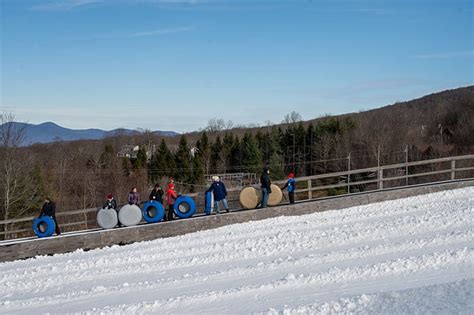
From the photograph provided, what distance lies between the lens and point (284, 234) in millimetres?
12664

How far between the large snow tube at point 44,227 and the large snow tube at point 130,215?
2112mm

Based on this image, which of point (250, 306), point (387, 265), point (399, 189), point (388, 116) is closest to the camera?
point (250, 306)

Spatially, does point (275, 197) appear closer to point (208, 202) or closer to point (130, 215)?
point (208, 202)

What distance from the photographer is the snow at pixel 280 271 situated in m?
7.26

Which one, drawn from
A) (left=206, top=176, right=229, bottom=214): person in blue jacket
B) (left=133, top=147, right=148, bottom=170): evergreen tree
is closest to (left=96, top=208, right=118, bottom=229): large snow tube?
(left=206, top=176, right=229, bottom=214): person in blue jacket

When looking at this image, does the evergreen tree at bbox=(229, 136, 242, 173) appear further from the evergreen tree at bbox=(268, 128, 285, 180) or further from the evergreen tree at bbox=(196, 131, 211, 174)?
the evergreen tree at bbox=(268, 128, 285, 180)

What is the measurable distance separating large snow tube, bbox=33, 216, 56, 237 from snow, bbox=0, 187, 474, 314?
202 cm

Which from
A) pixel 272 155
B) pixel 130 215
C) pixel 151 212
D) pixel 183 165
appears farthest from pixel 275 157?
pixel 130 215

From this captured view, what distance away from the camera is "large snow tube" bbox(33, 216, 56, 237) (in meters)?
15.1

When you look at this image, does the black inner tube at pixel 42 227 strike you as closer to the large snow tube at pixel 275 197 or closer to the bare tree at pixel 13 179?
the large snow tube at pixel 275 197

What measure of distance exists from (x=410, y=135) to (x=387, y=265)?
254ft

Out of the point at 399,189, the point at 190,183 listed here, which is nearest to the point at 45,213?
the point at 399,189

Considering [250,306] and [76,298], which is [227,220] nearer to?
[76,298]

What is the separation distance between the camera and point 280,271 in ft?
30.6
